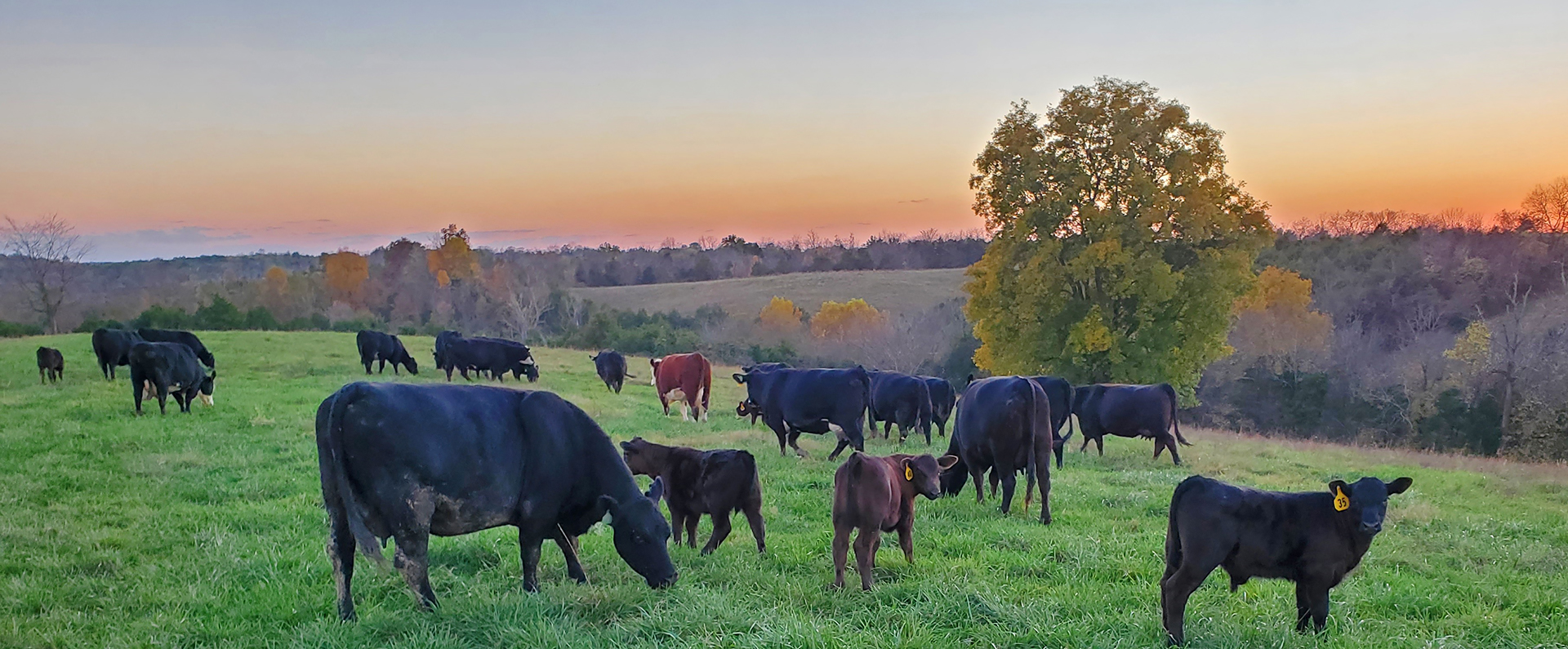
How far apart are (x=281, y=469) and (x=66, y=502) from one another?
2.43 metres

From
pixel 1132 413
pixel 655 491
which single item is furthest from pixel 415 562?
pixel 1132 413

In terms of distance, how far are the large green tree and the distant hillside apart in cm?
4092

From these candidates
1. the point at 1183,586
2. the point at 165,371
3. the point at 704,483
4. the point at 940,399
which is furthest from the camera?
the point at 940,399

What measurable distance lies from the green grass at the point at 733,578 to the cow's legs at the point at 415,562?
0.12 meters

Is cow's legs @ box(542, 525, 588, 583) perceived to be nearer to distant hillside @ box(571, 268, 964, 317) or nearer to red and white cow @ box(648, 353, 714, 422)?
red and white cow @ box(648, 353, 714, 422)

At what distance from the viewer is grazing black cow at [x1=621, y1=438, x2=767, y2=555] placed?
7922 mm

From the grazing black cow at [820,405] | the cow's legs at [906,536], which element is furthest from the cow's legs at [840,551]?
the grazing black cow at [820,405]

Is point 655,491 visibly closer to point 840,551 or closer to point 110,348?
point 840,551

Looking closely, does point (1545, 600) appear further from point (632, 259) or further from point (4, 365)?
point (632, 259)

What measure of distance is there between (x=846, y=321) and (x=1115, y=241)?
40536mm

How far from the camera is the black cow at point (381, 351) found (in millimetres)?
31234

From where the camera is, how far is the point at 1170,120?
90.9ft

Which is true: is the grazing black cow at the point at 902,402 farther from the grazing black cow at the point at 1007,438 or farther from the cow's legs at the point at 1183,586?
the cow's legs at the point at 1183,586

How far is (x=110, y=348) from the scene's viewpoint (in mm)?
23344
